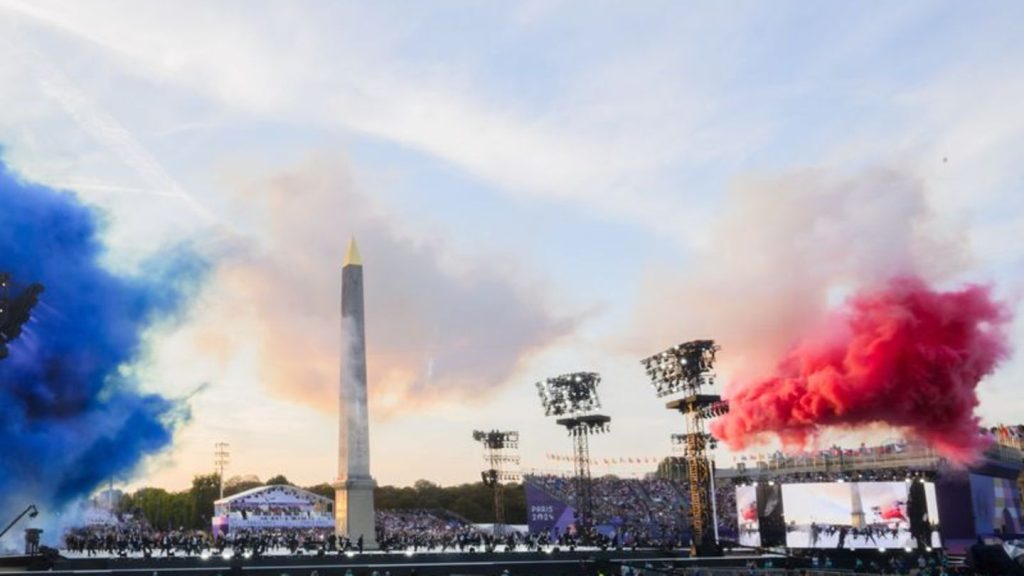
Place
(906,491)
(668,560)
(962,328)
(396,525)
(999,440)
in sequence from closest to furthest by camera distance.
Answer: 1. (962,328)
2. (668,560)
3. (906,491)
4. (999,440)
5. (396,525)

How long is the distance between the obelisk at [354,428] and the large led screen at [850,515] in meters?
25.7

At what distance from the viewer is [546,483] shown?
7456 centimetres

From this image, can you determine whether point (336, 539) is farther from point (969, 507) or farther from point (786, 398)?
point (969, 507)

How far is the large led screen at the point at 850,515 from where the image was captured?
158 feet

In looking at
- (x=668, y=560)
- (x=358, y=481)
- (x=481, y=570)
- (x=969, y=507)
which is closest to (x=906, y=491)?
(x=969, y=507)

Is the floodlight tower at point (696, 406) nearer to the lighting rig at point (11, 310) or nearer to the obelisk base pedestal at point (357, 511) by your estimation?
the obelisk base pedestal at point (357, 511)

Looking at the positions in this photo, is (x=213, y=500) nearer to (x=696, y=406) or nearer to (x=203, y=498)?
(x=203, y=498)

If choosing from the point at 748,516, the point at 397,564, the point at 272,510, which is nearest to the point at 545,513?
the point at 748,516

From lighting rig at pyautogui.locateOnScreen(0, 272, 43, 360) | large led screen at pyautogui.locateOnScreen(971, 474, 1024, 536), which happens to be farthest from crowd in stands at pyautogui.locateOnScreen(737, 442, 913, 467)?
lighting rig at pyautogui.locateOnScreen(0, 272, 43, 360)

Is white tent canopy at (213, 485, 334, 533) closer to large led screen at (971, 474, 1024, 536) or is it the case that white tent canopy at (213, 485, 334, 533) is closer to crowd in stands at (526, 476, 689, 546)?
crowd in stands at (526, 476, 689, 546)

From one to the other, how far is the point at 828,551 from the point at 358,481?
26741mm

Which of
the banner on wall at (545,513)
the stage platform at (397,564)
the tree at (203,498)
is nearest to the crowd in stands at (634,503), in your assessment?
the banner on wall at (545,513)

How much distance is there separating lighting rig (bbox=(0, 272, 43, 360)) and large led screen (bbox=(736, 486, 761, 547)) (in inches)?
1707

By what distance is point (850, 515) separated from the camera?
49.7 m
